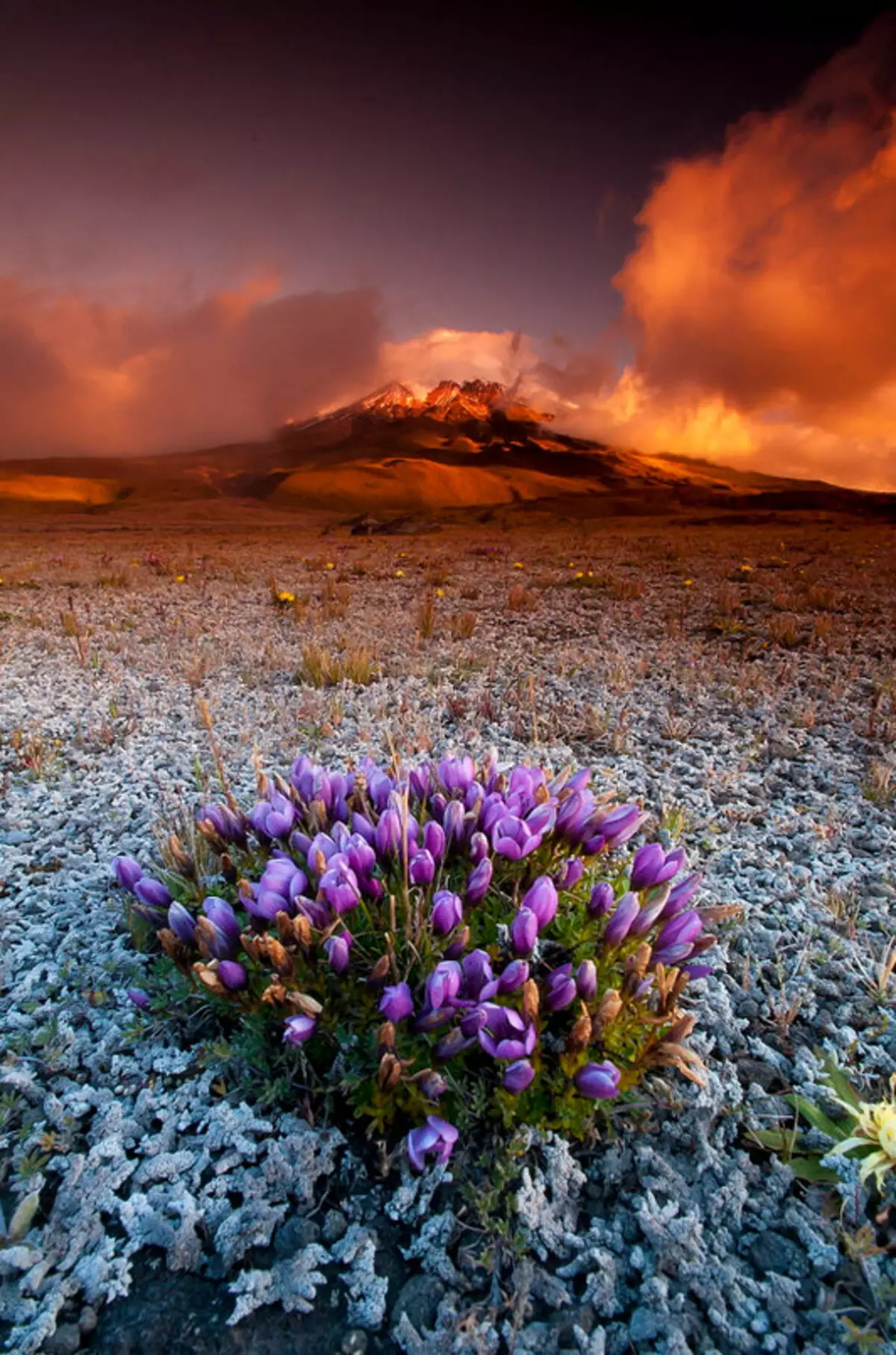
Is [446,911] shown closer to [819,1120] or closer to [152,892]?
[152,892]

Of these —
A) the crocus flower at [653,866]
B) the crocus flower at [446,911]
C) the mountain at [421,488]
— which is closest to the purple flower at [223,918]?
the crocus flower at [446,911]

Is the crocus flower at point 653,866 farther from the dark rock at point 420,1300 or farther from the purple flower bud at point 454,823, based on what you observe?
the dark rock at point 420,1300

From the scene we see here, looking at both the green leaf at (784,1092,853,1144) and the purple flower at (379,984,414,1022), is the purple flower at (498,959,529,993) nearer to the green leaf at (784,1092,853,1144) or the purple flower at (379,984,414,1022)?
the purple flower at (379,984,414,1022)

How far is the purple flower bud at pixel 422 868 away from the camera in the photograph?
2312mm

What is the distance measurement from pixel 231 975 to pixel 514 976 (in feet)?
2.87

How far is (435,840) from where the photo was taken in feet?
8.04

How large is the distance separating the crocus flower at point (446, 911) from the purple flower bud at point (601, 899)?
484 mm

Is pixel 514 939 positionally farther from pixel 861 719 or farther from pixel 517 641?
pixel 517 641

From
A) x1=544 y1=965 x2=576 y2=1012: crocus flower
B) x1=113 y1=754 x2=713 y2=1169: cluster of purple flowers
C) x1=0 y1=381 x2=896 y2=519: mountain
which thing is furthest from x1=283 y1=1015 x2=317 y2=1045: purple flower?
x1=0 y1=381 x2=896 y2=519: mountain

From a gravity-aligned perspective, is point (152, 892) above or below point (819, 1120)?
above

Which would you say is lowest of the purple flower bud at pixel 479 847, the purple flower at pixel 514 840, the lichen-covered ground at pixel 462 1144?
the lichen-covered ground at pixel 462 1144

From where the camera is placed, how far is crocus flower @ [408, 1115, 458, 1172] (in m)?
1.81

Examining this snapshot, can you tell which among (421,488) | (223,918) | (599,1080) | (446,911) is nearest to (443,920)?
(446,911)

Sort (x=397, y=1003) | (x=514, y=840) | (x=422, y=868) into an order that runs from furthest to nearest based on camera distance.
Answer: (x=514, y=840)
(x=422, y=868)
(x=397, y=1003)
